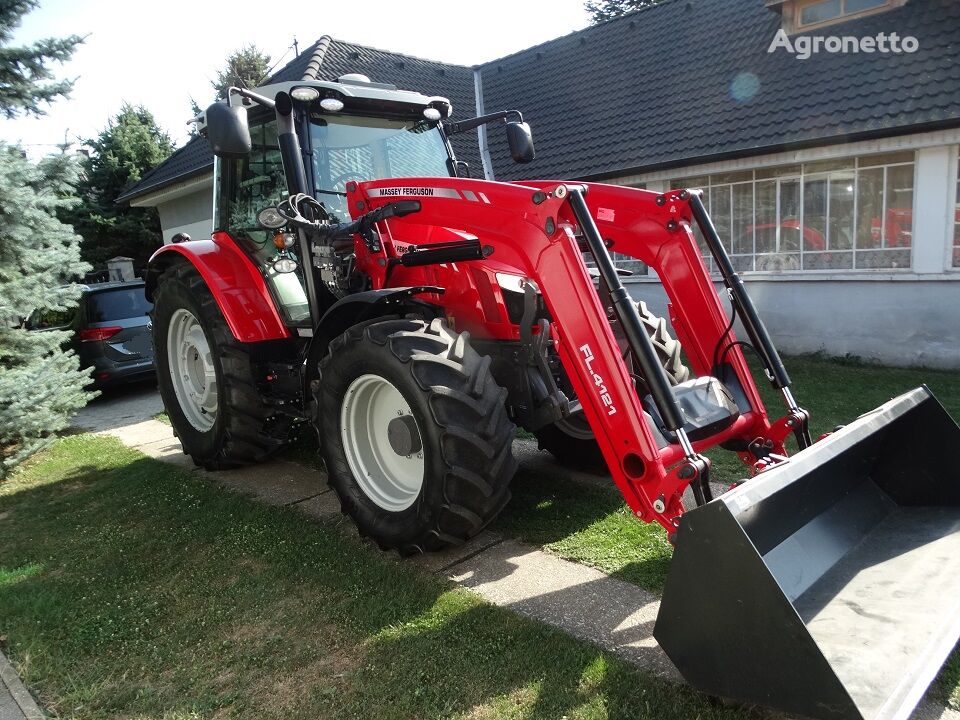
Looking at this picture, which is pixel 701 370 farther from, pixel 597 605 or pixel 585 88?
pixel 585 88

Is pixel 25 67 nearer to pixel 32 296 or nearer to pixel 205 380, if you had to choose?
pixel 32 296

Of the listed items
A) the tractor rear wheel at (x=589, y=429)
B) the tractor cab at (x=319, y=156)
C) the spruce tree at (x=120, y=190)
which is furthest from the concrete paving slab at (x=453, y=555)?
the spruce tree at (x=120, y=190)

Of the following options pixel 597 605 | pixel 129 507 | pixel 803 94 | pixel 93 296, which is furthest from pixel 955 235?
pixel 93 296

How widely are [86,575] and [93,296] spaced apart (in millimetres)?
6179

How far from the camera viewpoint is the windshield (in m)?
4.39

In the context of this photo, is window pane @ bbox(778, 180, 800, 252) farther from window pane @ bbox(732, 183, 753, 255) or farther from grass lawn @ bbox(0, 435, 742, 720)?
grass lawn @ bbox(0, 435, 742, 720)

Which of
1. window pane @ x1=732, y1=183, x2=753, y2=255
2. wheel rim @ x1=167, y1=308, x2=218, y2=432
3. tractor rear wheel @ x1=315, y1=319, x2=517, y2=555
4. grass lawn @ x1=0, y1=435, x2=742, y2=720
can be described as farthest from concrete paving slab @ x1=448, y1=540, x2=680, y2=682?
window pane @ x1=732, y1=183, x2=753, y2=255

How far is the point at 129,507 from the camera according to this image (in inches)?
190

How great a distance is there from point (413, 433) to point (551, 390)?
2.47 ft

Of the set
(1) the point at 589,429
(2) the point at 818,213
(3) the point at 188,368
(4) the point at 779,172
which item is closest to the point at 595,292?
(1) the point at 589,429

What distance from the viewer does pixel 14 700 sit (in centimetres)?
282

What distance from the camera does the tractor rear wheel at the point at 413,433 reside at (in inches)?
124

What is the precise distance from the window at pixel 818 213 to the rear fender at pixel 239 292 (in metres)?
7.22

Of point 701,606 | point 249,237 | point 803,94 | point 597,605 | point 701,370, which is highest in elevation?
point 803,94
